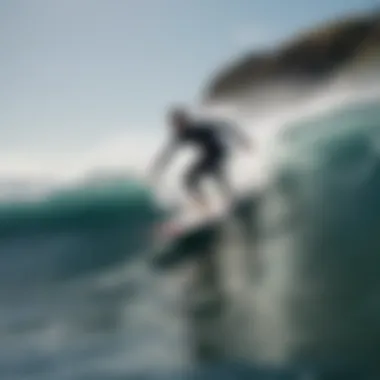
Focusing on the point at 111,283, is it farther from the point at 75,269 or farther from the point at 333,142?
the point at 333,142

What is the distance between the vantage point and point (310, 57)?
123 centimetres

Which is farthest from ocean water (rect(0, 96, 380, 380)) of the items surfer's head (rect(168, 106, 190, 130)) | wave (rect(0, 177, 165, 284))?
surfer's head (rect(168, 106, 190, 130))

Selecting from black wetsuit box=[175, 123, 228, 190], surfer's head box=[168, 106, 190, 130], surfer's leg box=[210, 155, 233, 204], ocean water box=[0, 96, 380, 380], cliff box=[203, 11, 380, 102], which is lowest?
ocean water box=[0, 96, 380, 380]

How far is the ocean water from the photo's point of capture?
3.83 ft

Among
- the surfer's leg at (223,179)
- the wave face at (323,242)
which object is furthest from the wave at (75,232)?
the wave face at (323,242)

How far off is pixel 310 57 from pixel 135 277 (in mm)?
517

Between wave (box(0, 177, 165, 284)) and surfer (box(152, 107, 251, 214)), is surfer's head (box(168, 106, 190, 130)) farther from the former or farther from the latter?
wave (box(0, 177, 165, 284))

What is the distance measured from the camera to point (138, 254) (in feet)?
4.03

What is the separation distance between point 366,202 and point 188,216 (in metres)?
0.32

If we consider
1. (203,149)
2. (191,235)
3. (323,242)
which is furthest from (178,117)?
(323,242)

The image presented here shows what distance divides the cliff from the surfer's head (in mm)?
47

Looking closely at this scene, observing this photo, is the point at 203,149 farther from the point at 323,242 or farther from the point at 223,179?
the point at 323,242

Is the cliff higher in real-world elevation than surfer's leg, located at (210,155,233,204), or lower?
higher

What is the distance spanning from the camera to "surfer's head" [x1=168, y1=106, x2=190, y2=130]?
4.08ft
